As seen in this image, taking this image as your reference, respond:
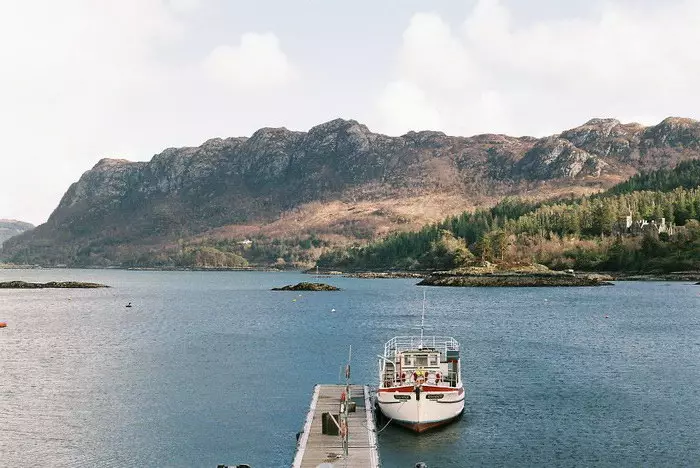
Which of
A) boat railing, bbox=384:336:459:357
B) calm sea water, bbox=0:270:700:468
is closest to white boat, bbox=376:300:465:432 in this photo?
calm sea water, bbox=0:270:700:468

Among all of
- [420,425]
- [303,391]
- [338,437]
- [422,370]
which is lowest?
[303,391]

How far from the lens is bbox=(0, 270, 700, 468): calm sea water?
177 feet

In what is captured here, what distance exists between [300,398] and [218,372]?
61.6 ft

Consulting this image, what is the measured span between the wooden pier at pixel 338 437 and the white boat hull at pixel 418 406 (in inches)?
74.5

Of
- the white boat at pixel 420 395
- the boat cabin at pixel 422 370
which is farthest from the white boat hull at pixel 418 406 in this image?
the boat cabin at pixel 422 370

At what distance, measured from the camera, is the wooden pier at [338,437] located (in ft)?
152

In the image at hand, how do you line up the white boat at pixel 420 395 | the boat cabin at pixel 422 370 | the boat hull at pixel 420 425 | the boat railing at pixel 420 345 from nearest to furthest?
the boat hull at pixel 420 425 → the white boat at pixel 420 395 → the boat cabin at pixel 422 370 → the boat railing at pixel 420 345

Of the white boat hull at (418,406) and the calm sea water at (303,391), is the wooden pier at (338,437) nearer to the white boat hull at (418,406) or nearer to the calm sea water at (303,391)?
the white boat hull at (418,406)

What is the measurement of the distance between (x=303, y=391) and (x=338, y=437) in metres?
24.1

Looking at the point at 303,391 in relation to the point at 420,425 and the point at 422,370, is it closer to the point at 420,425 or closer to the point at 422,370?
the point at 422,370

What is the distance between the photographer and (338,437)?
52.1 meters

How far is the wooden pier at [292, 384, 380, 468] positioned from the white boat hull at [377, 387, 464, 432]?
6.21 ft

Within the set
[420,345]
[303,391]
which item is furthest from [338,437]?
[303,391]

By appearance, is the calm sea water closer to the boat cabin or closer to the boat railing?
the boat railing
